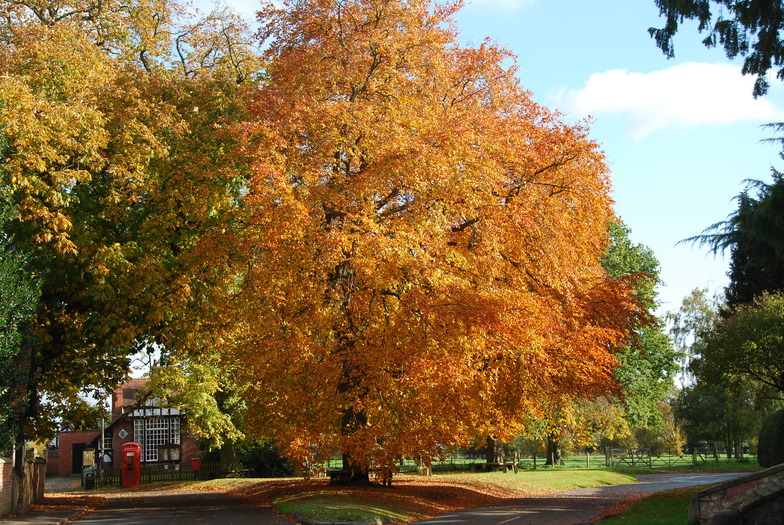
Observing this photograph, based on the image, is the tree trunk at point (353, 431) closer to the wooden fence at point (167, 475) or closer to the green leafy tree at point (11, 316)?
the green leafy tree at point (11, 316)

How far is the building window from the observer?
182 ft

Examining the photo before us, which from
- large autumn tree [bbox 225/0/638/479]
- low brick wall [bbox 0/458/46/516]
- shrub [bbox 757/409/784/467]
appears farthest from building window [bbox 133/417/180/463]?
shrub [bbox 757/409/784/467]

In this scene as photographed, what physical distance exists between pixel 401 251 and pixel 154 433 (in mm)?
43842

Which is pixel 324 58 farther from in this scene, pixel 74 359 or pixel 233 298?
pixel 74 359

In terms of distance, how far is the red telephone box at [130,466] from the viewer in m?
Answer: 42.4

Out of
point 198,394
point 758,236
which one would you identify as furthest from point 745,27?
A: point 198,394

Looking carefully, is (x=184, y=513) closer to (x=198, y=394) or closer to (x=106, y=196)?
(x=106, y=196)

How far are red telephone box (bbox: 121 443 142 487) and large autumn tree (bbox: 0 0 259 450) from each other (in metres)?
19.2

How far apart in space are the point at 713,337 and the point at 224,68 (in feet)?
80.8

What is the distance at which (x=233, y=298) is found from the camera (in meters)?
22.3

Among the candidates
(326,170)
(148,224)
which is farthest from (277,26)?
(148,224)

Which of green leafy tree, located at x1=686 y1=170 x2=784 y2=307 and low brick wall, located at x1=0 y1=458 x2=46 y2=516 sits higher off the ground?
green leafy tree, located at x1=686 y1=170 x2=784 y2=307

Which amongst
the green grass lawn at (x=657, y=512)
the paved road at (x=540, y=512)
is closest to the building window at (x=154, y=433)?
the paved road at (x=540, y=512)

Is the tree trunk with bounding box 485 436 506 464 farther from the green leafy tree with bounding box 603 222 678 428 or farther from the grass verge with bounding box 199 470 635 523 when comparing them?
the green leafy tree with bounding box 603 222 678 428
